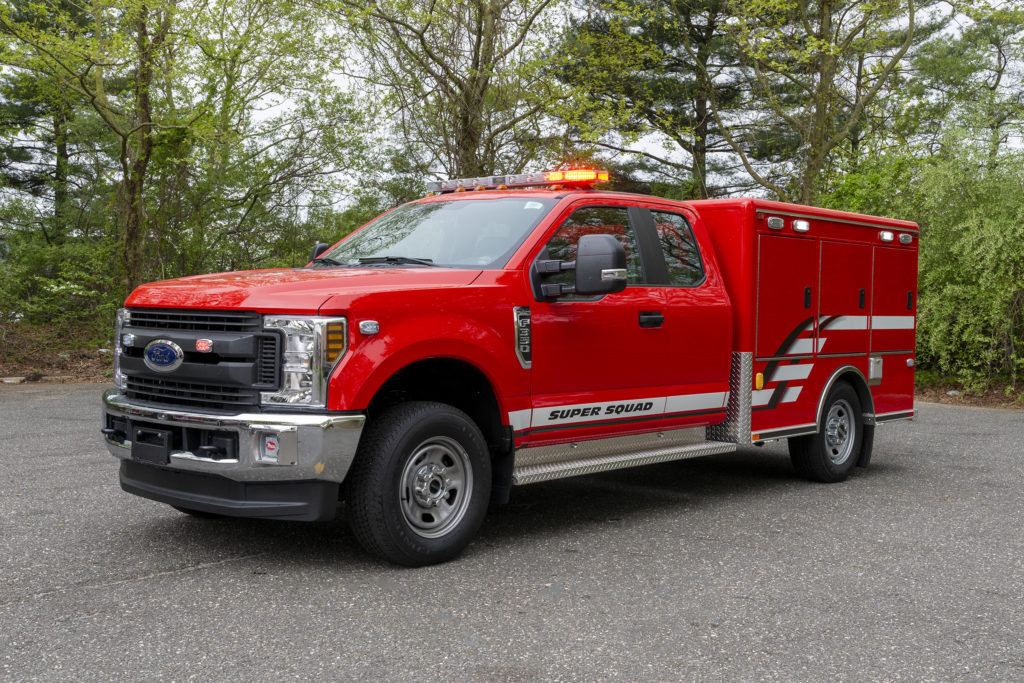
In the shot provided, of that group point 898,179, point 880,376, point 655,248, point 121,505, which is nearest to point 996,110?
point 898,179

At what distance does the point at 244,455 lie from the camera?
4.79m

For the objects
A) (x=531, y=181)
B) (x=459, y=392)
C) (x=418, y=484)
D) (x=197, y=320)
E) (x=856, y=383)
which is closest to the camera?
(x=197, y=320)

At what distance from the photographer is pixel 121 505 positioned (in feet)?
21.8

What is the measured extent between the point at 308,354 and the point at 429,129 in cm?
1441

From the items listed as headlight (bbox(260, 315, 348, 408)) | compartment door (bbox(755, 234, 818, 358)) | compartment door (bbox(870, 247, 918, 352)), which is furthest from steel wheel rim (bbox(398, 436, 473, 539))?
compartment door (bbox(870, 247, 918, 352))

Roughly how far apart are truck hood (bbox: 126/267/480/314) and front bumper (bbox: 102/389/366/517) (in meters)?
0.55

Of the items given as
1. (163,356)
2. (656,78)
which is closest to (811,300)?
(163,356)

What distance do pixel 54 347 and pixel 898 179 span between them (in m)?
15.1

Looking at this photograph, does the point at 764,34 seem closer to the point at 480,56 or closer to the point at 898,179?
the point at 898,179

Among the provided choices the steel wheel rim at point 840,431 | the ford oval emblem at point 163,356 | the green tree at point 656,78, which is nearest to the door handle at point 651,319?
the steel wheel rim at point 840,431

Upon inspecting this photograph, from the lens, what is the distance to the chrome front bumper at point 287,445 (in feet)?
15.5

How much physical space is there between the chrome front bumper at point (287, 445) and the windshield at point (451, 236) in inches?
57.3

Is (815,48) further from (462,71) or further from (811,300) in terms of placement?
(811,300)

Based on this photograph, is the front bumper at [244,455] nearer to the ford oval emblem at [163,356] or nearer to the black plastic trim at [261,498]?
the black plastic trim at [261,498]
